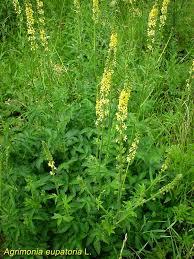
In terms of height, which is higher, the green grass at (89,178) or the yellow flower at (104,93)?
the yellow flower at (104,93)

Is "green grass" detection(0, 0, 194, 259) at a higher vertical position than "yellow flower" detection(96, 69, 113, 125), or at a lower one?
lower

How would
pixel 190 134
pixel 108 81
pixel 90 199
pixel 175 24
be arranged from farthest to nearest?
pixel 175 24 < pixel 190 134 < pixel 90 199 < pixel 108 81

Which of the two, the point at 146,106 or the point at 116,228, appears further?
the point at 146,106

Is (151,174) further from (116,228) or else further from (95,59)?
(95,59)

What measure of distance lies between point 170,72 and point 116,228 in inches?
82.0

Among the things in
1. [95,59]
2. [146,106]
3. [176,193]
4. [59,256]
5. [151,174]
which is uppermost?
[95,59]

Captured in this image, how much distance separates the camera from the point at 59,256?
2.70m

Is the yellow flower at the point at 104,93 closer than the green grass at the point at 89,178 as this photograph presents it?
Yes

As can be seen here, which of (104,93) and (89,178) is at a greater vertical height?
(104,93)

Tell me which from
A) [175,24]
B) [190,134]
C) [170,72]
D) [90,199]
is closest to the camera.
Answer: [90,199]

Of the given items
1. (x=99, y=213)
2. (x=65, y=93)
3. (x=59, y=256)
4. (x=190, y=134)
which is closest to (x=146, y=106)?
(x=190, y=134)

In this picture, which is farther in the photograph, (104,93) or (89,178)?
(89,178)

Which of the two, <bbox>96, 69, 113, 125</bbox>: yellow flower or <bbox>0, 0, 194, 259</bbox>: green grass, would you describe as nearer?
<bbox>96, 69, 113, 125</bbox>: yellow flower

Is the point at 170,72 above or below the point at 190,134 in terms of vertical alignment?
above
